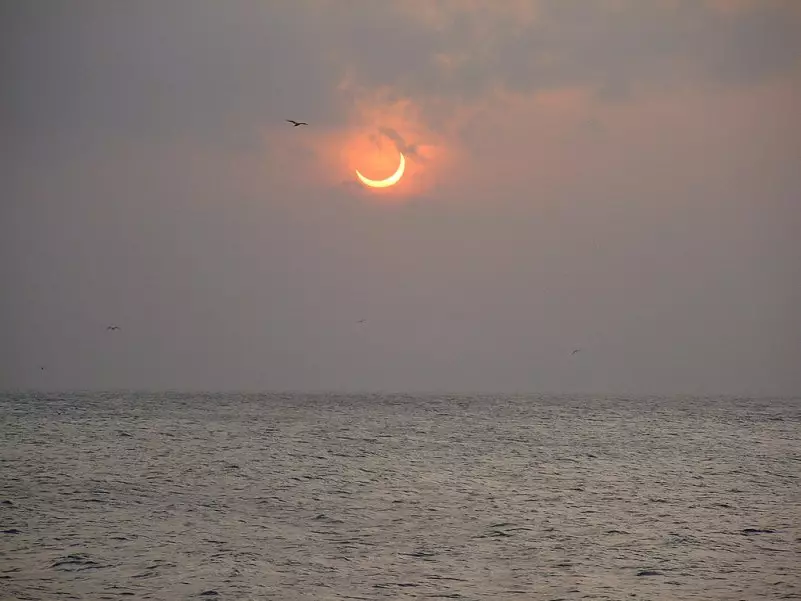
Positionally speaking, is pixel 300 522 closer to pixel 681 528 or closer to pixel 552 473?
pixel 681 528

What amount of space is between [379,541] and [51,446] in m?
27.3

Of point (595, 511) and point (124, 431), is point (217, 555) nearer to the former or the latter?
point (595, 511)

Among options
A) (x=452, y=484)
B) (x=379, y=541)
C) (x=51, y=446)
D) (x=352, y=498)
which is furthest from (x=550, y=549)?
(x=51, y=446)

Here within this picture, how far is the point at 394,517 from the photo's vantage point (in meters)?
22.9

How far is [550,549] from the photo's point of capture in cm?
1936

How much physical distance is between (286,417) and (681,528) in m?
48.4

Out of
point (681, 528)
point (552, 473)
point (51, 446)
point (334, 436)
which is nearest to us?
point (681, 528)

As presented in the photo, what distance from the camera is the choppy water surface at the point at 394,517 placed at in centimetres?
1641

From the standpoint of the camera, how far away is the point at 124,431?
52.0 meters

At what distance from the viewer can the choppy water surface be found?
16.4m

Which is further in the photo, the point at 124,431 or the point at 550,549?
the point at 124,431

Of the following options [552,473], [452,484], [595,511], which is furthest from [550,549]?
[552,473]

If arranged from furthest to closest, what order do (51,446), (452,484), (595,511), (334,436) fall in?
(334,436), (51,446), (452,484), (595,511)

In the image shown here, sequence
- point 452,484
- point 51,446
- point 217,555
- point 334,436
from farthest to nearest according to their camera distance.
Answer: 1. point 334,436
2. point 51,446
3. point 452,484
4. point 217,555
